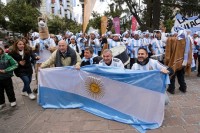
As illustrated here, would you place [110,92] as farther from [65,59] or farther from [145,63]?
[65,59]

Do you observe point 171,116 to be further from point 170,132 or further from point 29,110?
point 29,110

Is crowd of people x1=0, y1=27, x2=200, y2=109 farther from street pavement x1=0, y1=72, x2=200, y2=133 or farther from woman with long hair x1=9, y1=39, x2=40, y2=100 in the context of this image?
street pavement x1=0, y1=72, x2=200, y2=133

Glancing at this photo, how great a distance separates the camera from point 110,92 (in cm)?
511

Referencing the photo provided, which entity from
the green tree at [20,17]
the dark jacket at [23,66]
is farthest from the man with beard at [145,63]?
the green tree at [20,17]

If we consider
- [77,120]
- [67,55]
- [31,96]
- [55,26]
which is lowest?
[77,120]

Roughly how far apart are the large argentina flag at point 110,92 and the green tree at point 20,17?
2854 centimetres

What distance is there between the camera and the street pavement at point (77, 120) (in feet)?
15.0

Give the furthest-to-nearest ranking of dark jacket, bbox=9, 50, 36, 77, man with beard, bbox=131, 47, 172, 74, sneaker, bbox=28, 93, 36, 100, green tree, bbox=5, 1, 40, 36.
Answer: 1. green tree, bbox=5, 1, 40, 36
2. sneaker, bbox=28, 93, 36, 100
3. dark jacket, bbox=9, 50, 36, 77
4. man with beard, bbox=131, 47, 172, 74

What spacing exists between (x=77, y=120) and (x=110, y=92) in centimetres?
88

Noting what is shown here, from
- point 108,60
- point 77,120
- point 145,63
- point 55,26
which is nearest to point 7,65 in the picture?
point 77,120

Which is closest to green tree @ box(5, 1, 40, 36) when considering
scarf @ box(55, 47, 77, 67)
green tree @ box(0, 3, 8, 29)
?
green tree @ box(0, 3, 8, 29)

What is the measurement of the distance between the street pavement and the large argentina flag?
0.20 m

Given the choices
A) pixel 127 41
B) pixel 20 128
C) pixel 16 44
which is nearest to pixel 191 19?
pixel 127 41

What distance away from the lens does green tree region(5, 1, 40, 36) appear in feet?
107
